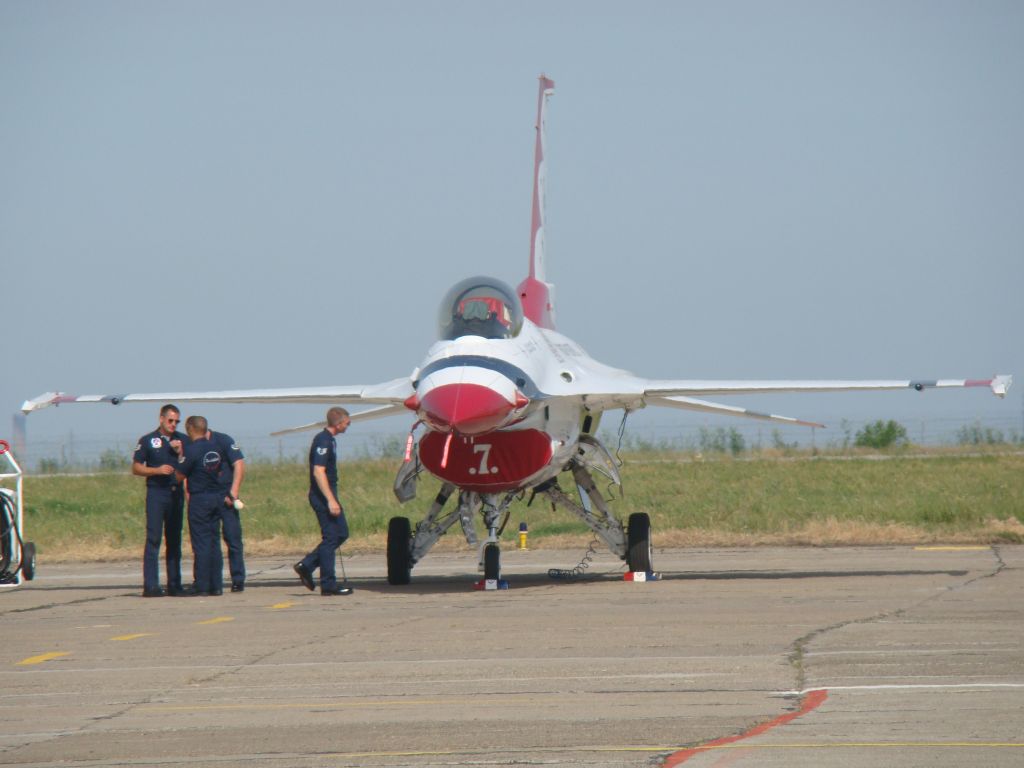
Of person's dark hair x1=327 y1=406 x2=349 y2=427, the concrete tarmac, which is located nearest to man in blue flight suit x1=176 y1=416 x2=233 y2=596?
the concrete tarmac

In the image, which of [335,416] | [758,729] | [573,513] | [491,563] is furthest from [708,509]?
[758,729]

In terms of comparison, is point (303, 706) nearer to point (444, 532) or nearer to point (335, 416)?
point (335, 416)

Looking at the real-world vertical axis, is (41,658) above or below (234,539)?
below

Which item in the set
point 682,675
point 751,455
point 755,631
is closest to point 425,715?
point 682,675

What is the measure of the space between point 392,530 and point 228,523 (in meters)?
2.07

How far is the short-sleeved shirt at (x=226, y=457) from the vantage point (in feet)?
54.0

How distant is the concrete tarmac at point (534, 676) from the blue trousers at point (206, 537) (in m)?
0.37

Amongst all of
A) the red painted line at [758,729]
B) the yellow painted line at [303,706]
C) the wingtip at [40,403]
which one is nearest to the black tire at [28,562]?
the wingtip at [40,403]

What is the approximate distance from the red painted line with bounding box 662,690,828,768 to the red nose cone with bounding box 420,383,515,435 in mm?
6338

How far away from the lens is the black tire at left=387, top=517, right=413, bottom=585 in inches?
692

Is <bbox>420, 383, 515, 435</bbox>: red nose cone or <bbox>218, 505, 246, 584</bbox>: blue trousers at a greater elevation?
<bbox>420, 383, 515, 435</bbox>: red nose cone

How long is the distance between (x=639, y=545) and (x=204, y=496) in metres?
5.09

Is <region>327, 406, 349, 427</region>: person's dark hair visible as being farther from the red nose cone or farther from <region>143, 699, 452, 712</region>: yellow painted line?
<region>143, 699, 452, 712</region>: yellow painted line

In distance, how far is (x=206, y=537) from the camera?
54.1ft
